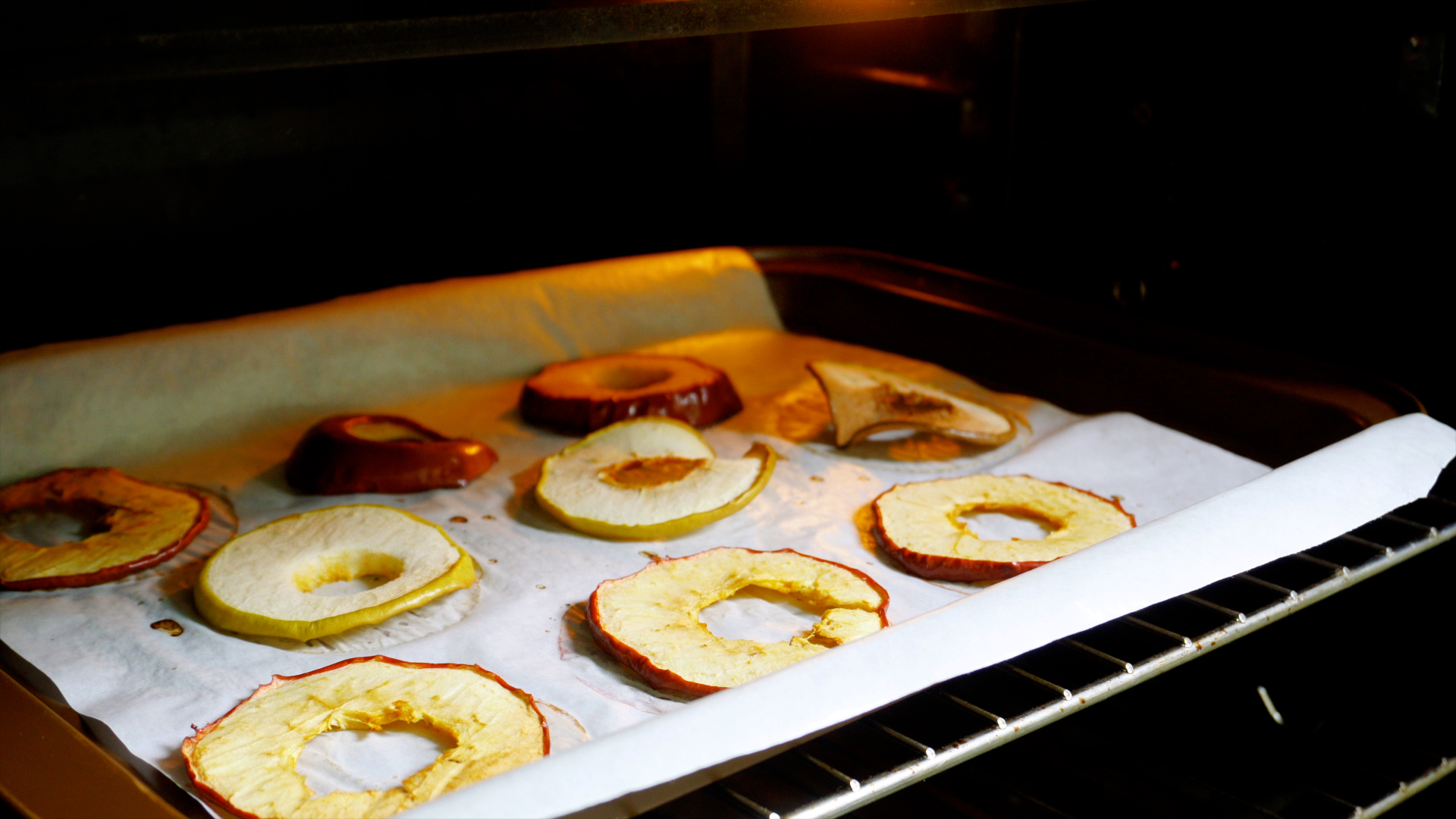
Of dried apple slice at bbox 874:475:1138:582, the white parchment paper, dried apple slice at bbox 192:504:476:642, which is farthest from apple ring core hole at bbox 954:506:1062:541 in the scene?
dried apple slice at bbox 192:504:476:642

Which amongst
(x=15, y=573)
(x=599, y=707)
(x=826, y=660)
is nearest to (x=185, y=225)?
(x=15, y=573)

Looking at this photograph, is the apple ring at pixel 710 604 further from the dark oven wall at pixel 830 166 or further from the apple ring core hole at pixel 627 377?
the dark oven wall at pixel 830 166

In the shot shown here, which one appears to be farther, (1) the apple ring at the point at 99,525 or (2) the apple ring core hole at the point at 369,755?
(1) the apple ring at the point at 99,525

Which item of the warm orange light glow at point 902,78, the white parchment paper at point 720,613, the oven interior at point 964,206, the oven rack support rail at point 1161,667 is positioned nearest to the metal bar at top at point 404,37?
the oven interior at point 964,206

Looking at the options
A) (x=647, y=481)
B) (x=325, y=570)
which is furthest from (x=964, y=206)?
(x=325, y=570)

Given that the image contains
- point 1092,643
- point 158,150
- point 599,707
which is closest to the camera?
point 599,707

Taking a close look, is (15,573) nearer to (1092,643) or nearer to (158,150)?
(158,150)
